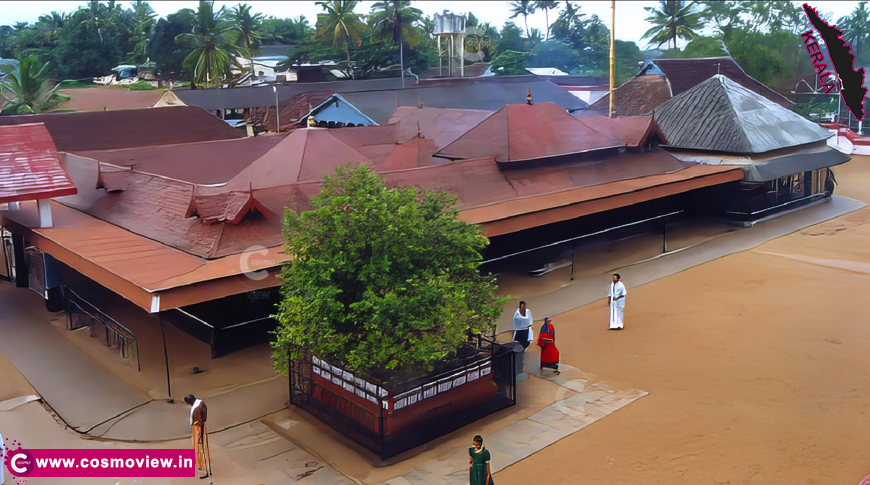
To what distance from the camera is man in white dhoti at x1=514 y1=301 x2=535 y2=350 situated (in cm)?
1438

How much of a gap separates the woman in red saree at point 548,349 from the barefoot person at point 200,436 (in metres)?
6.38

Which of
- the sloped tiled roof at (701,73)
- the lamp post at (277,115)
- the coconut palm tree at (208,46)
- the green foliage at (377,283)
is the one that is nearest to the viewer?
the green foliage at (377,283)

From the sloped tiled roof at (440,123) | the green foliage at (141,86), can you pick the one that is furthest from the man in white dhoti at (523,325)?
the green foliage at (141,86)

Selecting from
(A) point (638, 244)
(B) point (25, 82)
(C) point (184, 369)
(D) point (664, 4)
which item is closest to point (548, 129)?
(A) point (638, 244)

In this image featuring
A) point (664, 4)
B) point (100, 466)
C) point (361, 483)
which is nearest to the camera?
point (361, 483)

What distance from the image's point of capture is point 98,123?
27188 millimetres

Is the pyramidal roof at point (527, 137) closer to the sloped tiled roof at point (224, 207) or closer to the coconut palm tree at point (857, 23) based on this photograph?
the sloped tiled roof at point (224, 207)

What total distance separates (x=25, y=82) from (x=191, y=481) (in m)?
39.1

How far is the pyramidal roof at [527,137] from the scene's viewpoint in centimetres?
2178

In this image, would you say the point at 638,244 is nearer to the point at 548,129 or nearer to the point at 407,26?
the point at 548,129

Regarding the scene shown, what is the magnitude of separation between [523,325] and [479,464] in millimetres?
5449

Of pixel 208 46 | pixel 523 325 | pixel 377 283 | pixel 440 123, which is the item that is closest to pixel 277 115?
pixel 440 123

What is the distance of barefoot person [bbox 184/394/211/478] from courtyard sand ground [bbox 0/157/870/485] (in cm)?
24

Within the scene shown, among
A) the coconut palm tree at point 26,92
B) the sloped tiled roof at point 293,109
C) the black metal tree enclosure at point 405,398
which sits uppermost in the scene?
the coconut palm tree at point 26,92
